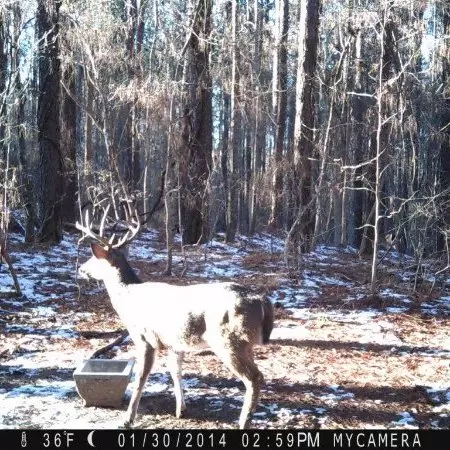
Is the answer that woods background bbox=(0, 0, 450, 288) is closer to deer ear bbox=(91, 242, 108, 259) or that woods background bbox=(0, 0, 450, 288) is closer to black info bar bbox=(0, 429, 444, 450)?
deer ear bbox=(91, 242, 108, 259)

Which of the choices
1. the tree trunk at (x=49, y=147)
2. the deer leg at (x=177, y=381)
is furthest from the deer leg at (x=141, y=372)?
the tree trunk at (x=49, y=147)

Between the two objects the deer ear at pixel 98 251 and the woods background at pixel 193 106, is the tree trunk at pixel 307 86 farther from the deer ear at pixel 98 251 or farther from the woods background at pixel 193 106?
the deer ear at pixel 98 251

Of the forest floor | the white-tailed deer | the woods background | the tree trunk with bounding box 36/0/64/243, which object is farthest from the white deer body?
the tree trunk with bounding box 36/0/64/243

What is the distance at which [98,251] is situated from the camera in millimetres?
5547

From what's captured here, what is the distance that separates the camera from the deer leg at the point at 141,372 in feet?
16.0

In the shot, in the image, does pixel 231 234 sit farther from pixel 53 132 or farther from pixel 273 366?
pixel 273 366

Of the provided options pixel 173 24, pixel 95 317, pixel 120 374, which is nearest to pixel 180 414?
pixel 120 374

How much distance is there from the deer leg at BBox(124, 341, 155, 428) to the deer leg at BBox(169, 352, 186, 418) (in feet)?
1.04

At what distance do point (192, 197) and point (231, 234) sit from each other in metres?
5.36

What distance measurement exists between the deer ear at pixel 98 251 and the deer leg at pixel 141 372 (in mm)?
1090

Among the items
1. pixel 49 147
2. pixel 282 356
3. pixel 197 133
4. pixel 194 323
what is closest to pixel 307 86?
pixel 197 133

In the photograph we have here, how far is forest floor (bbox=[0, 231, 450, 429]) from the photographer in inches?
202

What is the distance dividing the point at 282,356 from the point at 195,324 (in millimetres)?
2624

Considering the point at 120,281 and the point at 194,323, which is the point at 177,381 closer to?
the point at 194,323
